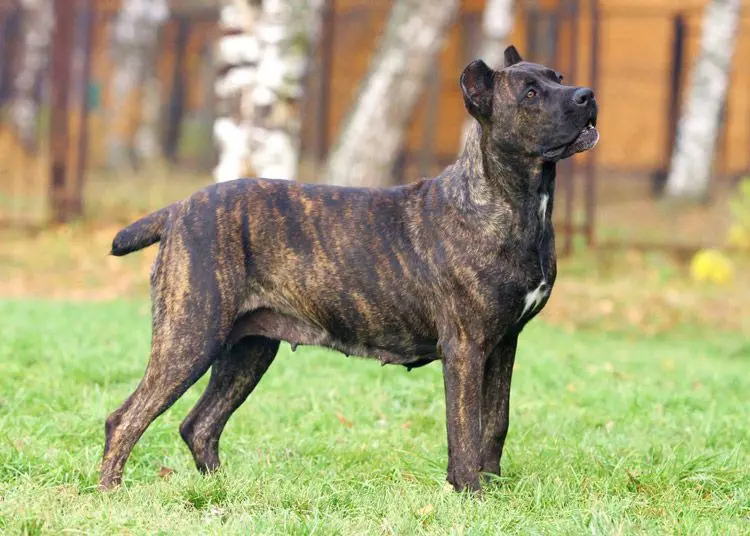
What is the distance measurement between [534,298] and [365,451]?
4.23ft

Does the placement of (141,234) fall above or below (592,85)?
below

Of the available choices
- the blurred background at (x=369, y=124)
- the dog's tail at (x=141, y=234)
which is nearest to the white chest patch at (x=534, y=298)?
the dog's tail at (x=141, y=234)

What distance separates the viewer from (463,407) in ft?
16.5

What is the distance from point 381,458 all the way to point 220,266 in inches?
48.7

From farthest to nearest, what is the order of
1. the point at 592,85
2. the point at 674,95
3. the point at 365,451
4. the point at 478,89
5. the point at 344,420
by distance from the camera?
the point at 674,95
the point at 592,85
the point at 344,420
the point at 365,451
the point at 478,89

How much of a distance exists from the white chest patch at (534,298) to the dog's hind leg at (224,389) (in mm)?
1289

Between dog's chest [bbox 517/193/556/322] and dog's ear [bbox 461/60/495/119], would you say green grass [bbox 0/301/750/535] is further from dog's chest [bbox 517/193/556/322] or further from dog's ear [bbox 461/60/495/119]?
dog's ear [bbox 461/60/495/119]

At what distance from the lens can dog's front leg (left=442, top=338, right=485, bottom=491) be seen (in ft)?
16.4

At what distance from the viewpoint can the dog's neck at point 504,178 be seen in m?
5.02

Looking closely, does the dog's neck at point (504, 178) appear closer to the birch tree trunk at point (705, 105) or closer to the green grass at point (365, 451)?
the green grass at point (365, 451)

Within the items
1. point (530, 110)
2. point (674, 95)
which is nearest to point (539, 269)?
point (530, 110)

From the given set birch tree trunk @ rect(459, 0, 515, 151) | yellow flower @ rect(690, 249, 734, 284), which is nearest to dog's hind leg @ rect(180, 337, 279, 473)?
yellow flower @ rect(690, 249, 734, 284)

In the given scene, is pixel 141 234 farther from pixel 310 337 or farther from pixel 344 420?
pixel 344 420

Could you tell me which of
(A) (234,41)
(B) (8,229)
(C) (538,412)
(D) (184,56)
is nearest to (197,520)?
(C) (538,412)
